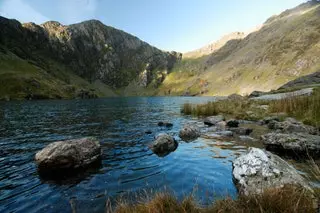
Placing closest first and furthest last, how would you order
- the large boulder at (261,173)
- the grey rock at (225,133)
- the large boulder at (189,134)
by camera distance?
the large boulder at (261,173) → the grey rock at (225,133) → the large boulder at (189,134)

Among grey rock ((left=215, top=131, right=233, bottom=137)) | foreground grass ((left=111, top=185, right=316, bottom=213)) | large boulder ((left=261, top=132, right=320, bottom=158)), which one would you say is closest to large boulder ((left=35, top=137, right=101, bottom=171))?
foreground grass ((left=111, top=185, right=316, bottom=213))

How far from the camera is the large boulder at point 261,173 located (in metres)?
6.46

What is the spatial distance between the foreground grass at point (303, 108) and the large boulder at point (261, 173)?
12.1 meters

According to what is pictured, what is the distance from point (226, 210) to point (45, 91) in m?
152

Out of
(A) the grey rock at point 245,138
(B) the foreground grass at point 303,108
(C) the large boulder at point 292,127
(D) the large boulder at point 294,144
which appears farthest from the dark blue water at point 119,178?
(B) the foreground grass at point 303,108

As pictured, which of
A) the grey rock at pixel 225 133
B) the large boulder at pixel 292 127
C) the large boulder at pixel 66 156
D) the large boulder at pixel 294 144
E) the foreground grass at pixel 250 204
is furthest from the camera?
the grey rock at pixel 225 133

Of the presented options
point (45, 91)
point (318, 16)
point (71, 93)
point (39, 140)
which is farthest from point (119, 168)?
point (318, 16)

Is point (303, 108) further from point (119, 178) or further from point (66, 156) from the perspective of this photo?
point (66, 156)

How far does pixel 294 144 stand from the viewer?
1112 centimetres

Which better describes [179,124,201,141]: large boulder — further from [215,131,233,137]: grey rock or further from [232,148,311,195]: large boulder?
[232,148,311,195]: large boulder

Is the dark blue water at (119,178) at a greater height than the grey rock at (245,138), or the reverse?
the grey rock at (245,138)

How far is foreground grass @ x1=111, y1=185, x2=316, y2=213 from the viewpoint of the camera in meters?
4.21

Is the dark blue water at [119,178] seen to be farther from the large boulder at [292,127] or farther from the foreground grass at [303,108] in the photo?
the foreground grass at [303,108]

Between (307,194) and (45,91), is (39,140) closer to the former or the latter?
(307,194)
